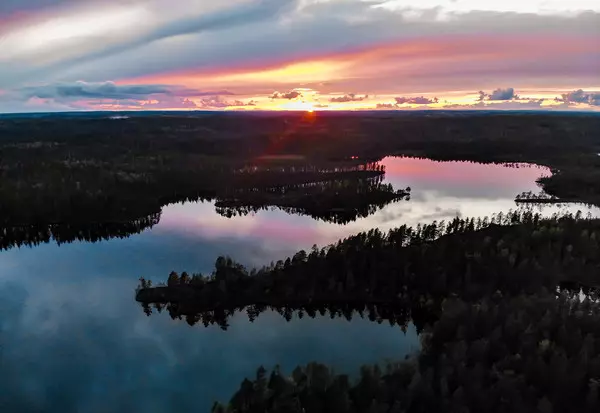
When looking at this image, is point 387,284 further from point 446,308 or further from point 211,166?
point 211,166

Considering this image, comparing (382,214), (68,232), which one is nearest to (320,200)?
(382,214)

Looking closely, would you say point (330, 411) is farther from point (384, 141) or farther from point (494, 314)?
point (384, 141)

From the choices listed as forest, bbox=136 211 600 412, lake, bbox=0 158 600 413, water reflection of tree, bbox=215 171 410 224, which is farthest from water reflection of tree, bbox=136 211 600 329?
water reflection of tree, bbox=215 171 410 224

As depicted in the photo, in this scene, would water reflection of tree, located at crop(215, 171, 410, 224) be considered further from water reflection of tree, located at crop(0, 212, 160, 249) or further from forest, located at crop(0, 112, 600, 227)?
water reflection of tree, located at crop(0, 212, 160, 249)

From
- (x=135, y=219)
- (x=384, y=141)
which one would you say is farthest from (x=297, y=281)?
(x=384, y=141)

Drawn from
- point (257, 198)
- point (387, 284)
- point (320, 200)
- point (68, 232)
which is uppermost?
point (257, 198)

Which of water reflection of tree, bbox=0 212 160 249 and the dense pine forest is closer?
the dense pine forest

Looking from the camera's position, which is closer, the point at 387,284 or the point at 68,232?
the point at 387,284
